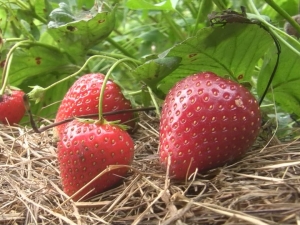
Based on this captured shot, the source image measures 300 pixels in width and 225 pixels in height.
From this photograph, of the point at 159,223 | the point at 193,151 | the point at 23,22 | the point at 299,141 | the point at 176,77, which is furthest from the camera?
the point at 23,22

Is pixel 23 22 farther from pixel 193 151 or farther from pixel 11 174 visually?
pixel 193 151

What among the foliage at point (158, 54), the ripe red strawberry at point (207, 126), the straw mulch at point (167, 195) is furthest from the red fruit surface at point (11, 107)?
the ripe red strawberry at point (207, 126)

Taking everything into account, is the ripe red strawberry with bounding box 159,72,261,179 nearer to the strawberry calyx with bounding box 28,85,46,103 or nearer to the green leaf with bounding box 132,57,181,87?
the green leaf with bounding box 132,57,181,87

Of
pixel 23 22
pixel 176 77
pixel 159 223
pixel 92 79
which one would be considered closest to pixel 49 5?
pixel 23 22

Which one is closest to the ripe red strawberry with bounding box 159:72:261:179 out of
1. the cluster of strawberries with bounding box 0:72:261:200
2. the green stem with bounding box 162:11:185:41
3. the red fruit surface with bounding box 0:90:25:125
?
the cluster of strawberries with bounding box 0:72:261:200

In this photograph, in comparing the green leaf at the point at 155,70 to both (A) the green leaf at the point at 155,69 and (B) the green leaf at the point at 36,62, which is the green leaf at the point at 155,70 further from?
(B) the green leaf at the point at 36,62
